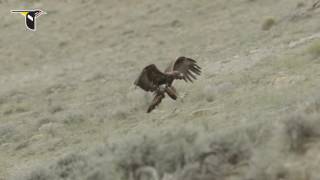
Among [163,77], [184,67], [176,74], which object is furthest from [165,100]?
[163,77]

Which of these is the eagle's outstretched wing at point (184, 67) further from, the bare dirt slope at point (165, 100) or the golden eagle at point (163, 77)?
the bare dirt slope at point (165, 100)

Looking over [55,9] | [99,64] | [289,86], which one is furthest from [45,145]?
[55,9]

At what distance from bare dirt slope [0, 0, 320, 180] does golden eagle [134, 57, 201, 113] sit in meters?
0.64

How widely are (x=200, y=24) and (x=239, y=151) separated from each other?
72.6ft

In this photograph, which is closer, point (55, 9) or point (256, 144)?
point (256, 144)

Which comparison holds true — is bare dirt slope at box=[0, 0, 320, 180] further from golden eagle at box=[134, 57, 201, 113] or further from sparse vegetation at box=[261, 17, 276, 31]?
golden eagle at box=[134, 57, 201, 113]

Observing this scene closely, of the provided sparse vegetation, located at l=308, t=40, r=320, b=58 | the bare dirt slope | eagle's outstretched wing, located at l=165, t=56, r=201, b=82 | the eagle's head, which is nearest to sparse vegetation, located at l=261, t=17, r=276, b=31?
the bare dirt slope

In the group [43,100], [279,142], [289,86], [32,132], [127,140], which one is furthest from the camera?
[43,100]

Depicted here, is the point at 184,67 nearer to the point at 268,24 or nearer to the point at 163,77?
the point at 163,77

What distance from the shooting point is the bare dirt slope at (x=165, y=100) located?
6.96 metres

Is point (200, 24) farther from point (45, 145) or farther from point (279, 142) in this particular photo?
point (279, 142)

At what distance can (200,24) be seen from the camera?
28.7m

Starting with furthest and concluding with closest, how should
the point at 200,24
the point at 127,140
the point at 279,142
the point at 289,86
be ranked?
the point at 200,24 < the point at 289,86 < the point at 127,140 < the point at 279,142

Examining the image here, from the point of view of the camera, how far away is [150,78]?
9.25 m
